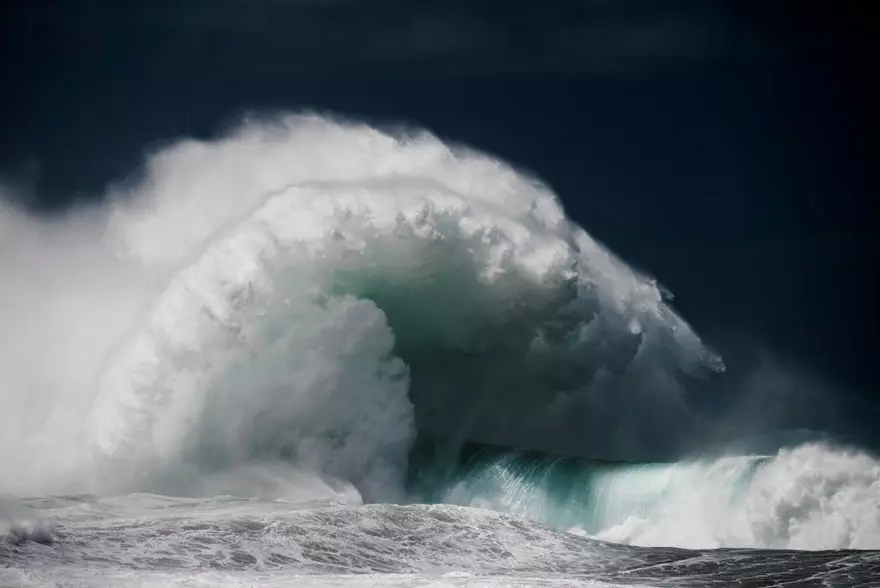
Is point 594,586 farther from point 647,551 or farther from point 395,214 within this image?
point 395,214

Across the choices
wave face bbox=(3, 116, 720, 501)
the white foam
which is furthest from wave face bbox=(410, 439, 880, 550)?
wave face bbox=(3, 116, 720, 501)

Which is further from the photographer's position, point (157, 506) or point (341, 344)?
point (341, 344)

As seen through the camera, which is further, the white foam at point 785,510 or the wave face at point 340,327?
the wave face at point 340,327

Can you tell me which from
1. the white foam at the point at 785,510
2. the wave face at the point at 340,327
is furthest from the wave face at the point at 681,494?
the wave face at the point at 340,327

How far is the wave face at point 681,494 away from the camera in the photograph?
16.0 metres

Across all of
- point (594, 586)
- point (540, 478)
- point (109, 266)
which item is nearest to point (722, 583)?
point (594, 586)

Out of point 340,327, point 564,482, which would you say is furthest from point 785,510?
point 340,327

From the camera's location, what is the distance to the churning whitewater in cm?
1588

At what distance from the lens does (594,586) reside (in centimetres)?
1208

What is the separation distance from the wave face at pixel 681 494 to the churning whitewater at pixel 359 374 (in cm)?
4

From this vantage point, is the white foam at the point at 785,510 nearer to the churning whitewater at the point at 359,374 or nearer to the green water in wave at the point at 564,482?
the churning whitewater at the point at 359,374

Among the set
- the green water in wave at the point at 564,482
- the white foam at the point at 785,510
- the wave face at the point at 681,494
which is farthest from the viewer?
the green water in wave at the point at 564,482

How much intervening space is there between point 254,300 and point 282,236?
1309mm

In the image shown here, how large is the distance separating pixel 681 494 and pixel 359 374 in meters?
5.54
